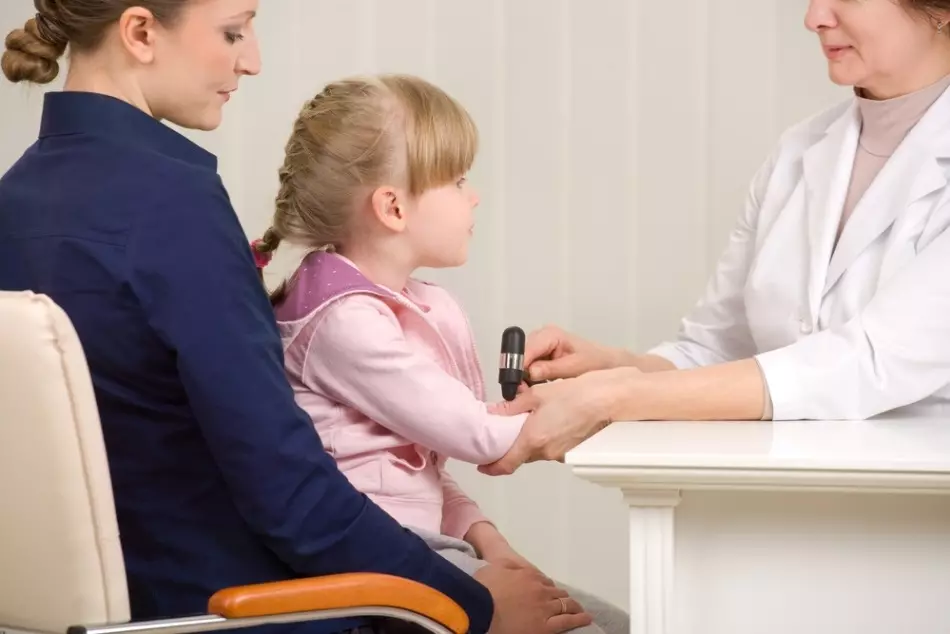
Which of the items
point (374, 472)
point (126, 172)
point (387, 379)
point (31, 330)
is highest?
point (126, 172)

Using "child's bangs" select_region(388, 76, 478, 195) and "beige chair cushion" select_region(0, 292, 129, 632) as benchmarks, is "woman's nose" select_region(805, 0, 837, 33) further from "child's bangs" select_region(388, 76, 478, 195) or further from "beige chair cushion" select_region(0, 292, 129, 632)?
"beige chair cushion" select_region(0, 292, 129, 632)

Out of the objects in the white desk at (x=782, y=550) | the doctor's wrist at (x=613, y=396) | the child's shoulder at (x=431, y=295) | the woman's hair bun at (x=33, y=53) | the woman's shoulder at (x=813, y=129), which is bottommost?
the white desk at (x=782, y=550)

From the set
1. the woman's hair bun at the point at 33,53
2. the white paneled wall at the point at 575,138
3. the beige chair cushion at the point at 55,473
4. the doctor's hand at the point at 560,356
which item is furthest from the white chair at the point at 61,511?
the white paneled wall at the point at 575,138

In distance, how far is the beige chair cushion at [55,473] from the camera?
108 centimetres

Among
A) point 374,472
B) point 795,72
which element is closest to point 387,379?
point 374,472

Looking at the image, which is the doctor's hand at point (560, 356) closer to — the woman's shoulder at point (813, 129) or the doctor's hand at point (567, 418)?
the doctor's hand at point (567, 418)

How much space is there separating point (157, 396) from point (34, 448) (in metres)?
0.16

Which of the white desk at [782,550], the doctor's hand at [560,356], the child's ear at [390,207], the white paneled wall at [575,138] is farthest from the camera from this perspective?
the white paneled wall at [575,138]

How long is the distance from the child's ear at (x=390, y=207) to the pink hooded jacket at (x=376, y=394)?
3.4 inches

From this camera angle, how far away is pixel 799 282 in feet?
6.31

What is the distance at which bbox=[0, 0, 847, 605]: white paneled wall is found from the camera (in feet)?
9.13

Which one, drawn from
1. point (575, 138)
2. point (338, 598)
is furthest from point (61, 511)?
point (575, 138)

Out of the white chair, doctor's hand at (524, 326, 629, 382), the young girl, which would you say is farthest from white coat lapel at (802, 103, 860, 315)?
the white chair

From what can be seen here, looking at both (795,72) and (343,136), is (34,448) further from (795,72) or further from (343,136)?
(795,72)
